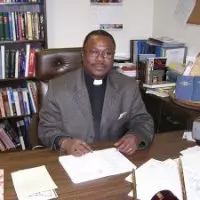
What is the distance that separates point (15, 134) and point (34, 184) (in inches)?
75.1

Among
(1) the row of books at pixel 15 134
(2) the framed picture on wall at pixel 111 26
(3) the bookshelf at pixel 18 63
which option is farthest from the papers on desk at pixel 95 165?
(2) the framed picture on wall at pixel 111 26

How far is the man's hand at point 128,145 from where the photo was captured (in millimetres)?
1368

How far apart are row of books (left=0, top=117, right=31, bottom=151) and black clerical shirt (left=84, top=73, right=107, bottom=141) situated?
1.34 metres

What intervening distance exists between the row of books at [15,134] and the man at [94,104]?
134cm

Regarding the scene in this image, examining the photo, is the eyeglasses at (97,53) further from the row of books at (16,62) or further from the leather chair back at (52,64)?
the row of books at (16,62)

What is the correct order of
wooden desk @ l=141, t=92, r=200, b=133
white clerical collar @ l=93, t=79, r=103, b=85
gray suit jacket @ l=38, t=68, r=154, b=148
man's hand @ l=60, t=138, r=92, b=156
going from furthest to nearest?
wooden desk @ l=141, t=92, r=200, b=133 < white clerical collar @ l=93, t=79, r=103, b=85 < gray suit jacket @ l=38, t=68, r=154, b=148 < man's hand @ l=60, t=138, r=92, b=156

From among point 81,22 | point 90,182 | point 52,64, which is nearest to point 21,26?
point 81,22

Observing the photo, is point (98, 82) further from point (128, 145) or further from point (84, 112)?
point (128, 145)

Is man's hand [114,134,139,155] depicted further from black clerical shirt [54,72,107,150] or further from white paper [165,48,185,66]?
white paper [165,48,185,66]

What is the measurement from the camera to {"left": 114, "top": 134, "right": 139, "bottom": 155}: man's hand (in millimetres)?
1368

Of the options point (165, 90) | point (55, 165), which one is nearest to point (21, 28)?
point (165, 90)

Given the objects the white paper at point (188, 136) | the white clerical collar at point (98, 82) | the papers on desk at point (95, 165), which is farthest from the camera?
the white clerical collar at point (98, 82)

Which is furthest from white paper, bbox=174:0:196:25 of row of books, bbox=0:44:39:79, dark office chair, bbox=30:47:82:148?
Result: row of books, bbox=0:44:39:79

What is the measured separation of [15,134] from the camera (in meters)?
2.93
